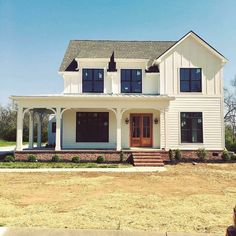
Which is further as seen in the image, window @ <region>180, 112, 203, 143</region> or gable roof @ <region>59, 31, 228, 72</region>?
gable roof @ <region>59, 31, 228, 72</region>

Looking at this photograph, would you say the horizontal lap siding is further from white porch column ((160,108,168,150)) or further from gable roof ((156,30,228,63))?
gable roof ((156,30,228,63))

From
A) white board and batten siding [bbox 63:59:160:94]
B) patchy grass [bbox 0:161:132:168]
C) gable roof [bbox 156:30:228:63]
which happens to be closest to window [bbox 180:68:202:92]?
gable roof [bbox 156:30:228:63]

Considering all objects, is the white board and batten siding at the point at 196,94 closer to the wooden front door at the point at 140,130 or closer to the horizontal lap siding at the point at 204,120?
the horizontal lap siding at the point at 204,120

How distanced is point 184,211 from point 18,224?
12.8 feet

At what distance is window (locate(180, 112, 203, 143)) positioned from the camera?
63.5 ft

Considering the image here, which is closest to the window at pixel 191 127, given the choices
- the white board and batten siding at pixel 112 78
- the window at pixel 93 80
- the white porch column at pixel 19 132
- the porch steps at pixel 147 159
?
the white board and batten siding at pixel 112 78

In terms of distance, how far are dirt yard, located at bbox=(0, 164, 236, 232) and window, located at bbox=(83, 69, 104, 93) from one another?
27.2 feet

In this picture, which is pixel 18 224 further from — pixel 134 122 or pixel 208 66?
pixel 208 66

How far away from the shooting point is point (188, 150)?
18312mm

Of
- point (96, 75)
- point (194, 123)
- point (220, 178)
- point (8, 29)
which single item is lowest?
point (220, 178)

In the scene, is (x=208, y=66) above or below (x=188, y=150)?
above

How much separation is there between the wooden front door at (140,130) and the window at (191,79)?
330 cm

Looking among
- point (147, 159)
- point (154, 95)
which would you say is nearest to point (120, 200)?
point (147, 159)

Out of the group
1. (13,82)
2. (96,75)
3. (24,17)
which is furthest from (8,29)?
(13,82)
